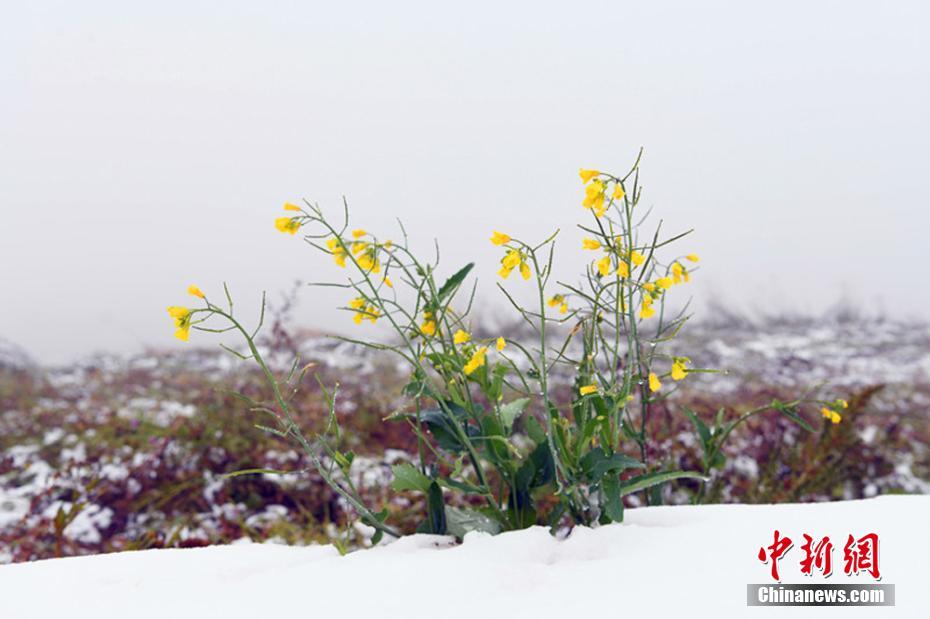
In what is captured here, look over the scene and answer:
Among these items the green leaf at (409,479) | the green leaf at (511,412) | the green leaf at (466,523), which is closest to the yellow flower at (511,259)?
the green leaf at (511,412)

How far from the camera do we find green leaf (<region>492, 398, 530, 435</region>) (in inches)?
86.5

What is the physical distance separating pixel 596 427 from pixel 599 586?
0.45m

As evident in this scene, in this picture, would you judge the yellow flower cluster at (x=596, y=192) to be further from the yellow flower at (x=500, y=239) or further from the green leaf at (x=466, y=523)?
the green leaf at (x=466, y=523)

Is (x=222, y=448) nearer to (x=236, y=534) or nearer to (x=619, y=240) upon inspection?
(x=236, y=534)

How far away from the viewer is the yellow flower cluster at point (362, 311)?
2019 mm

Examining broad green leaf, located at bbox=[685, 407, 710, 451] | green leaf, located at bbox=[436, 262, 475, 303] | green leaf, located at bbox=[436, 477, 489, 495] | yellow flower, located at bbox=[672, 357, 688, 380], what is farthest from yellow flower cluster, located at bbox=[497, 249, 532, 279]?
broad green leaf, located at bbox=[685, 407, 710, 451]

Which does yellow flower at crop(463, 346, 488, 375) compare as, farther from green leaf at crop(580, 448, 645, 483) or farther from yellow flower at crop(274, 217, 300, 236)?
yellow flower at crop(274, 217, 300, 236)

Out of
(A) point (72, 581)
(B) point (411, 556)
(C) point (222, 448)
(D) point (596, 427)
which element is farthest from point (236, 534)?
(D) point (596, 427)

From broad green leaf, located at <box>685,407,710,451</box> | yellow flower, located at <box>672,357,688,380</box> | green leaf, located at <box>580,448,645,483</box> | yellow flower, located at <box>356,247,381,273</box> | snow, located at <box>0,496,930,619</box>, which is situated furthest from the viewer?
broad green leaf, located at <box>685,407,710,451</box>

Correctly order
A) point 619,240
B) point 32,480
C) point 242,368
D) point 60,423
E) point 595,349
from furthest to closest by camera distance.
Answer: point 242,368, point 60,423, point 32,480, point 595,349, point 619,240

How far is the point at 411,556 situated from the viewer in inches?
76.3

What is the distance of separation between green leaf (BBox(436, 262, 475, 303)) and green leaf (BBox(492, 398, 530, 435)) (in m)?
0.43

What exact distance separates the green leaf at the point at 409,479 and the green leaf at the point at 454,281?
19.7 inches

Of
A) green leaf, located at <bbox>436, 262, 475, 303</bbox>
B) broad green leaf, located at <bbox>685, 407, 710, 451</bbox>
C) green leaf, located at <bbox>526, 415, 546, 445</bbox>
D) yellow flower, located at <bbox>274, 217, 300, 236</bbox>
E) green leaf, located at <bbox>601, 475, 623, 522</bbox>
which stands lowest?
green leaf, located at <bbox>601, 475, 623, 522</bbox>
